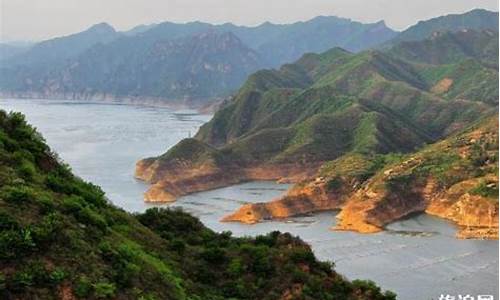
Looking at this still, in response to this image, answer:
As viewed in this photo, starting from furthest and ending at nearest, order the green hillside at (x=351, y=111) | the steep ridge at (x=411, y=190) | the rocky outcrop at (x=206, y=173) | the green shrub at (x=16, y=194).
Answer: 1. the green hillside at (x=351, y=111)
2. the rocky outcrop at (x=206, y=173)
3. the steep ridge at (x=411, y=190)
4. the green shrub at (x=16, y=194)

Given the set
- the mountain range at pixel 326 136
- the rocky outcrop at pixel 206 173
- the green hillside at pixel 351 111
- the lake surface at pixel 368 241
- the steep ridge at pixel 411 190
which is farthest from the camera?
the green hillside at pixel 351 111

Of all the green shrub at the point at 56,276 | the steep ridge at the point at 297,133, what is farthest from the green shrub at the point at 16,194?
the steep ridge at the point at 297,133

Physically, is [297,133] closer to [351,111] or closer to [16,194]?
[351,111]

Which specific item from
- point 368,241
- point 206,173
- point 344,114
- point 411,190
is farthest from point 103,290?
point 344,114

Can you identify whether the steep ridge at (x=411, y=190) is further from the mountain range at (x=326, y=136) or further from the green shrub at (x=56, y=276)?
the green shrub at (x=56, y=276)

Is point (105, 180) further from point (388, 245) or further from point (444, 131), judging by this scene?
point (444, 131)

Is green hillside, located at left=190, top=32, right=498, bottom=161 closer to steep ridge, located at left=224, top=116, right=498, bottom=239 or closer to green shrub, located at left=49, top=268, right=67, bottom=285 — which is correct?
steep ridge, located at left=224, top=116, right=498, bottom=239

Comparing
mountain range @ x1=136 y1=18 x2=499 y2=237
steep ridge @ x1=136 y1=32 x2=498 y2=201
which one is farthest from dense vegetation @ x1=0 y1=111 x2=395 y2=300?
steep ridge @ x1=136 y1=32 x2=498 y2=201
